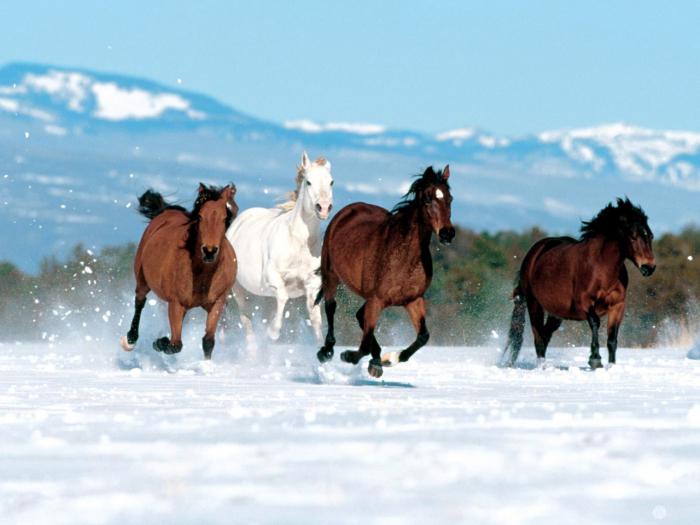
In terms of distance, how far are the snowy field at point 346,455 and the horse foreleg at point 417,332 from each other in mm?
1044

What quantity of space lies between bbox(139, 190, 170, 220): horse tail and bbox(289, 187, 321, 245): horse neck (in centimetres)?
170

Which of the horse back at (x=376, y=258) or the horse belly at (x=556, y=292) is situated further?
the horse belly at (x=556, y=292)

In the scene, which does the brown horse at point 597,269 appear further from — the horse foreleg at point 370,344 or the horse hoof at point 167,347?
the horse hoof at point 167,347

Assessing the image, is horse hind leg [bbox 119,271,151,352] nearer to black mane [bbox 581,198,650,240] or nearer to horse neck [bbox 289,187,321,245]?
horse neck [bbox 289,187,321,245]

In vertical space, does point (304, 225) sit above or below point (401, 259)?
above

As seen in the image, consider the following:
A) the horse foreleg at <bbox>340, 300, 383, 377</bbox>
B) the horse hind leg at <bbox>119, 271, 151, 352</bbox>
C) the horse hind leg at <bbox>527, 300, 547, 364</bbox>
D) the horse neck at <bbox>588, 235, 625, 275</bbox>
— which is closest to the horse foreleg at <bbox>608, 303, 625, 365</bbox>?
the horse neck at <bbox>588, 235, 625, 275</bbox>

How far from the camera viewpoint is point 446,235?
10.0 metres

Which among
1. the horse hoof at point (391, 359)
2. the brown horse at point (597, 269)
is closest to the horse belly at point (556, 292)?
the brown horse at point (597, 269)

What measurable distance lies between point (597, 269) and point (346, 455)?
775 centimetres

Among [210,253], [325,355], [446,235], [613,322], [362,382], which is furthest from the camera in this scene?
[613,322]

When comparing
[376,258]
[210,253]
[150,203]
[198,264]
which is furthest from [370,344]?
[150,203]

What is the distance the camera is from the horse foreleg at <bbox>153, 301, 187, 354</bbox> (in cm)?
1190

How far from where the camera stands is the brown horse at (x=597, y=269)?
12.4 meters

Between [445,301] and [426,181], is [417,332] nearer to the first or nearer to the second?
[426,181]
